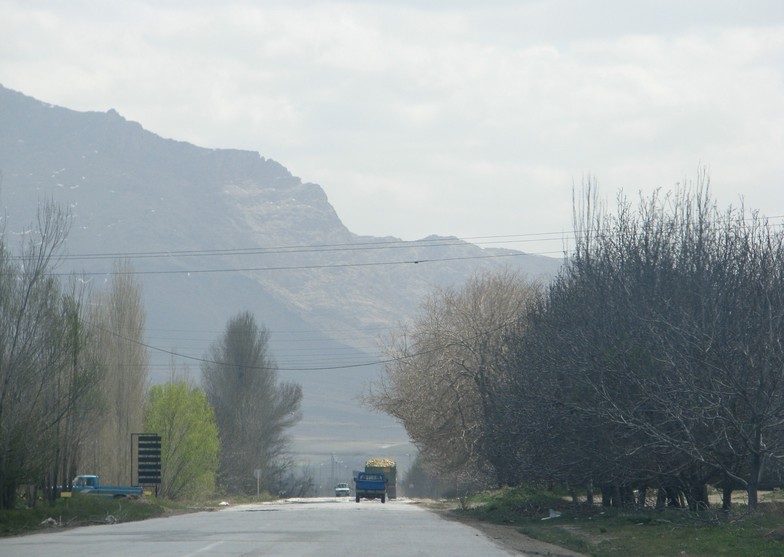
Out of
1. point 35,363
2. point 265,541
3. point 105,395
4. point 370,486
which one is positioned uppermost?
point 35,363

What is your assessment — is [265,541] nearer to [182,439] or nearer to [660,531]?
[660,531]

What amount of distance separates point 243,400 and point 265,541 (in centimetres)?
6299

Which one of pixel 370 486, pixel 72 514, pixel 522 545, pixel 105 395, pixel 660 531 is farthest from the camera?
pixel 370 486

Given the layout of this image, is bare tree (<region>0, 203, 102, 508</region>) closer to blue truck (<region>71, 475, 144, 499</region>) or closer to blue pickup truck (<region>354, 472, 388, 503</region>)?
blue truck (<region>71, 475, 144, 499</region>)

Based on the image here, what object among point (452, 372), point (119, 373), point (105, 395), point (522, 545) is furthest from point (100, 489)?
point (522, 545)

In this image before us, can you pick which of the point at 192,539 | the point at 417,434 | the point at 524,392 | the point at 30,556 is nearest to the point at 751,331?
the point at 524,392

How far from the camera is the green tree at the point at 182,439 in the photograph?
5606 centimetres

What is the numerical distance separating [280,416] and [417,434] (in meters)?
40.3

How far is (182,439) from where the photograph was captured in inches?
2244

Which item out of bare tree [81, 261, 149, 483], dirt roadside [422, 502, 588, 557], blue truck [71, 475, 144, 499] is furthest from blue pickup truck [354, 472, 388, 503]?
dirt roadside [422, 502, 588, 557]

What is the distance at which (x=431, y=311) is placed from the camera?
52.6 m

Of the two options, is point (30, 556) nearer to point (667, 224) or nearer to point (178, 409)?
point (667, 224)

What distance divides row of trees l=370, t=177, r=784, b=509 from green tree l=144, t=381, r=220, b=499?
2388 cm

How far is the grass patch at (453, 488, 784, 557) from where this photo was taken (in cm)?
1933
